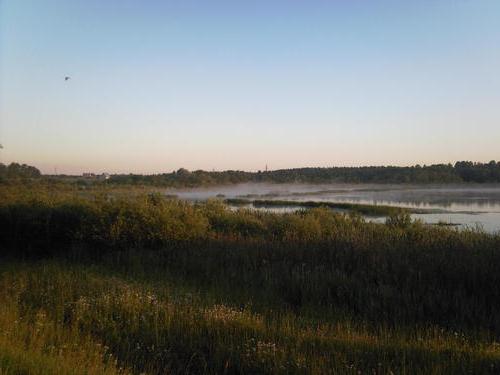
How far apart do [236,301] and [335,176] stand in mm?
100245

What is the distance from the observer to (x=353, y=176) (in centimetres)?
10300

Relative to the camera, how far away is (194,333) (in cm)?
602

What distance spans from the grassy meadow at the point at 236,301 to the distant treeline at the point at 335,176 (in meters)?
69.5

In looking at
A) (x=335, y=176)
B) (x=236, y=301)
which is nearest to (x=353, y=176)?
(x=335, y=176)

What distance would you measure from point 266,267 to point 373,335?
466cm

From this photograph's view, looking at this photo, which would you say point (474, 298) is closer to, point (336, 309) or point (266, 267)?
point (336, 309)

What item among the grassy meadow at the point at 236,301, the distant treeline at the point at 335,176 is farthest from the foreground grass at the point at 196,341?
the distant treeline at the point at 335,176

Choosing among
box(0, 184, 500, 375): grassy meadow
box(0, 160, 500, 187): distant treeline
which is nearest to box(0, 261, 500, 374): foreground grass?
box(0, 184, 500, 375): grassy meadow

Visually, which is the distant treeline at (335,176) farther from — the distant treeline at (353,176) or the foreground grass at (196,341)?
the foreground grass at (196,341)

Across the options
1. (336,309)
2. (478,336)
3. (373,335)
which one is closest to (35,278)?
(336,309)

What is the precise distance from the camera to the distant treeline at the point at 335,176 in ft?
272

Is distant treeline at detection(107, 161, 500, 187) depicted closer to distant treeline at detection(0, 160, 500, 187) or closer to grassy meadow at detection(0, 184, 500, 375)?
distant treeline at detection(0, 160, 500, 187)

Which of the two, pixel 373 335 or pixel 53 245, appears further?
pixel 53 245

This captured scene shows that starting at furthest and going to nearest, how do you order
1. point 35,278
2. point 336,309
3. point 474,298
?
1. point 35,278
2. point 474,298
3. point 336,309
